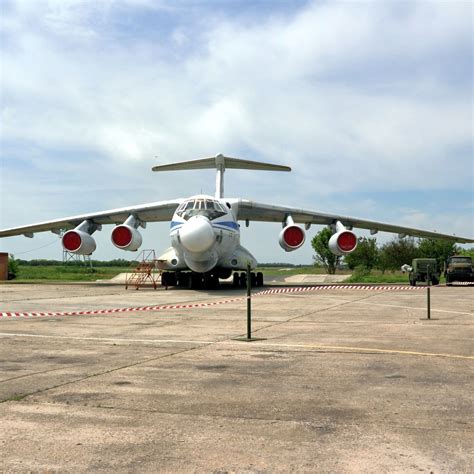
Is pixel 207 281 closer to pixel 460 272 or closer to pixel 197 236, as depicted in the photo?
pixel 197 236

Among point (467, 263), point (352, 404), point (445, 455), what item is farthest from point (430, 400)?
point (467, 263)

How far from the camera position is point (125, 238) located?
23734mm

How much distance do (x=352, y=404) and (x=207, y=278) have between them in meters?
18.9

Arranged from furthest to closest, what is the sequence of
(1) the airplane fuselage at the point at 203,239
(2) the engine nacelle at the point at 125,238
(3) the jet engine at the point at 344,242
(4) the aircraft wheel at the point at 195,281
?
(3) the jet engine at the point at 344,242
(2) the engine nacelle at the point at 125,238
(4) the aircraft wheel at the point at 195,281
(1) the airplane fuselage at the point at 203,239

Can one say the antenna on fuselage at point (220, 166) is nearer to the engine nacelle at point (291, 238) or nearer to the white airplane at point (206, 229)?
the white airplane at point (206, 229)

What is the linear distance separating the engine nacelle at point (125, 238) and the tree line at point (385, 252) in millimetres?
37765

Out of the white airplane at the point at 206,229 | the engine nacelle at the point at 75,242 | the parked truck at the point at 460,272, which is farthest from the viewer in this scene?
the parked truck at the point at 460,272

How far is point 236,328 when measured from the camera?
32.5ft

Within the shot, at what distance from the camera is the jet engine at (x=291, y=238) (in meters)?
24.1

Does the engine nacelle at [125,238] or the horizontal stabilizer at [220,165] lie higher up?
the horizontal stabilizer at [220,165]

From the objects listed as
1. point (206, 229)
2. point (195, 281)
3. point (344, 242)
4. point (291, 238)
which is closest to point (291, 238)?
point (291, 238)

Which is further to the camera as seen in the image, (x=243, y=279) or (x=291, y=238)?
(x=243, y=279)

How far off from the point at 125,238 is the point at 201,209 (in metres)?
4.48

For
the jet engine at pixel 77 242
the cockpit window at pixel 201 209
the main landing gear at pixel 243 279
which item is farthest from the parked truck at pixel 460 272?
the jet engine at pixel 77 242
